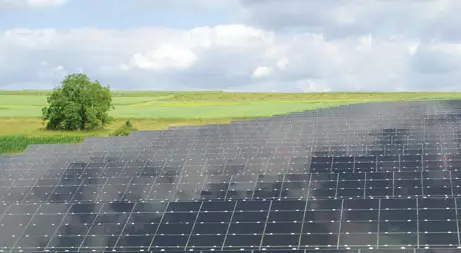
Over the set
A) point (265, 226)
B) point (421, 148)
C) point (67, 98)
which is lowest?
point (265, 226)

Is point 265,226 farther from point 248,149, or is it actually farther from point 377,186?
point 248,149

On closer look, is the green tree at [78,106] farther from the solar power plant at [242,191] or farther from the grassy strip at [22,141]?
the solar power plant at [242,191]

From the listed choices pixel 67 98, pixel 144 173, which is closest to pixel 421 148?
pixel 144 173

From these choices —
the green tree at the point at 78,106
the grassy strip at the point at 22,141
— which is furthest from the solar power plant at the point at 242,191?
the green tree at the point at 78,106

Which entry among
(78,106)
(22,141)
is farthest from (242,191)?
(78,106)

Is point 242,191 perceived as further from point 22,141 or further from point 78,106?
point 78,106

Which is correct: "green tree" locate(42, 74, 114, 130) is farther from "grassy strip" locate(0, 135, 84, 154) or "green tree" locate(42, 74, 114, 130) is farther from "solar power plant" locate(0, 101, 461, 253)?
"solar power plant" locate(0, 101, 461, 253)
